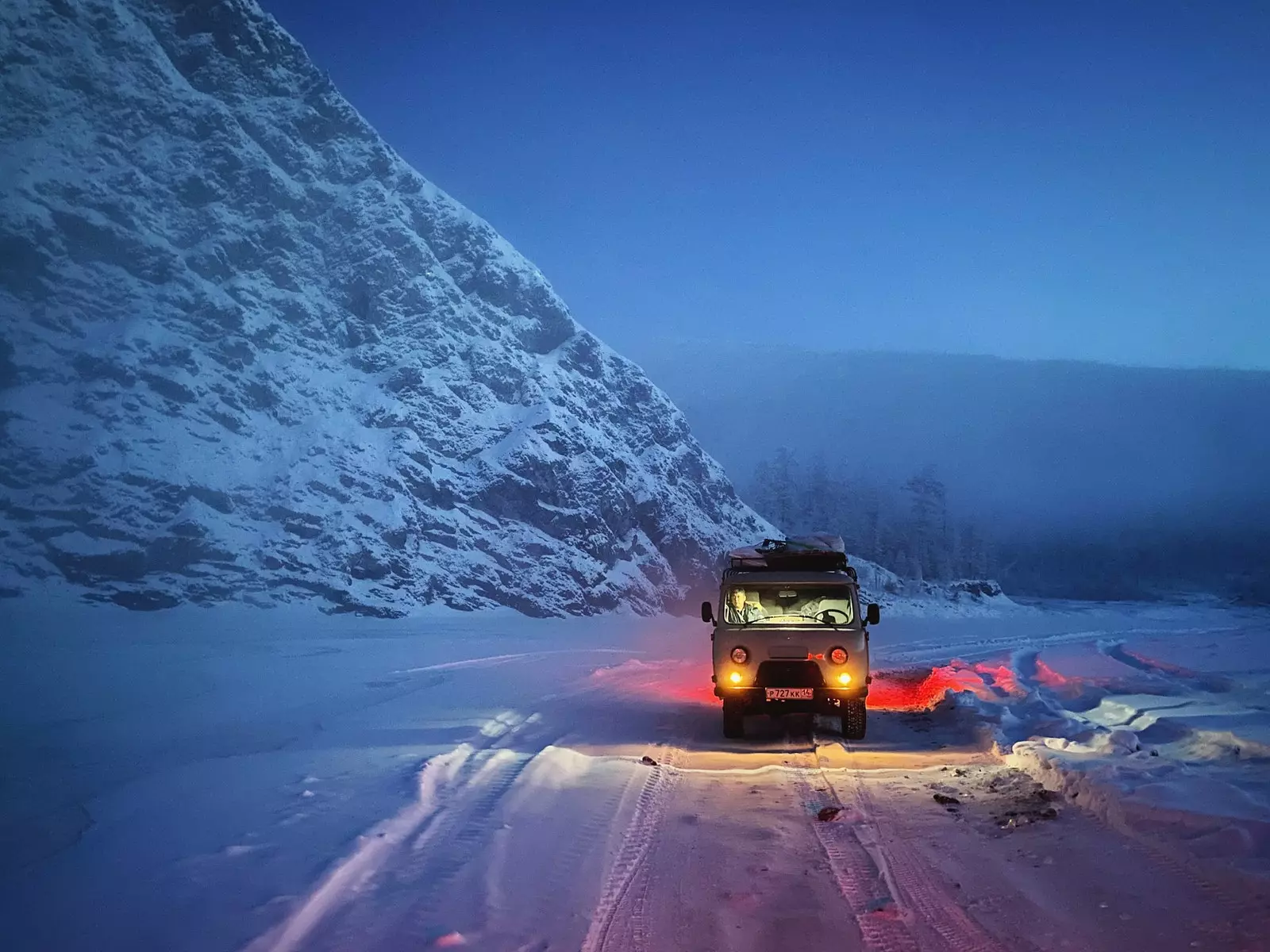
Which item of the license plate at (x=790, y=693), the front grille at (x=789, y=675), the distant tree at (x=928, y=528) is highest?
the distant tree at (x=928, y=528)

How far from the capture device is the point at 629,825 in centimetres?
855

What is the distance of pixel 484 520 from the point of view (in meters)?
73.3

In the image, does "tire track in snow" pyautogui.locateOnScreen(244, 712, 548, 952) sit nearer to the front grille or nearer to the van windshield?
the front grille

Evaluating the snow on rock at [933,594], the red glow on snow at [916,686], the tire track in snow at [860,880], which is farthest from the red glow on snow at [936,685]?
the snow on rock at [933,594]

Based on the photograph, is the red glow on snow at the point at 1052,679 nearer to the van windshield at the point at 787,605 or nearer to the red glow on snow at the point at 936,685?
the red glow on snow at the point at 936,685

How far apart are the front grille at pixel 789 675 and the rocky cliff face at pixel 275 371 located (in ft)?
166

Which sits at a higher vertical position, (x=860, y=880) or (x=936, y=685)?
(x=860, y=880)

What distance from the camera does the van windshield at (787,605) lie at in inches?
568

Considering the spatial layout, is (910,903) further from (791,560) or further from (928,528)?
(928,528)

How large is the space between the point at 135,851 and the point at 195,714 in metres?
11.7

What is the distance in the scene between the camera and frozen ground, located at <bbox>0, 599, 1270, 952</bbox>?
5883 millimetres

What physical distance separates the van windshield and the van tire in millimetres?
1403

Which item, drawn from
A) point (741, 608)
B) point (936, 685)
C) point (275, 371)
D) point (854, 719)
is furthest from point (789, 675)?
point (275, 371)

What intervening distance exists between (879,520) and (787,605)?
11988cm
